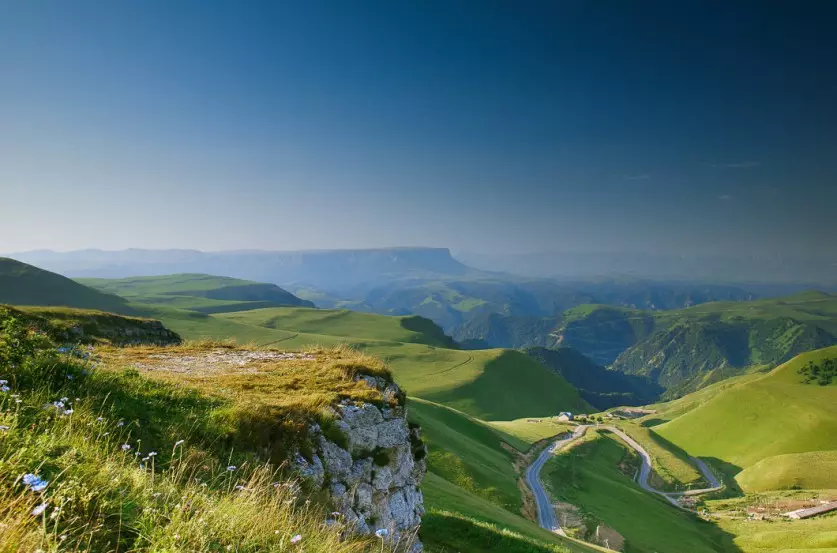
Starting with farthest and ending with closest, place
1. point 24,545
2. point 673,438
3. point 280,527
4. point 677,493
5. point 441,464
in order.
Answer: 1. point 673,438
2. point 677,493
3. point 441,464
4. point 280,527
5. point 24,545

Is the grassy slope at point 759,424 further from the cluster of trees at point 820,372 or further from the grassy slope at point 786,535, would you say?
the grassy slope at point 786,535

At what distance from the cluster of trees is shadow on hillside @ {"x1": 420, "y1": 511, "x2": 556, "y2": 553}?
24296 cm

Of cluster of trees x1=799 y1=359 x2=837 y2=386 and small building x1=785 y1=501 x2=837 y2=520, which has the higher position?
small building x1=785 y1=501 x2=837 y2=520

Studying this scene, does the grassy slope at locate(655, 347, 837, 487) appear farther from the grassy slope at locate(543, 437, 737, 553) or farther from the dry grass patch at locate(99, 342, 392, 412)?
the dry grass patch at locate(99, 342, 392, 412)

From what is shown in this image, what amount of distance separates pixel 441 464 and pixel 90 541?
2041 inches

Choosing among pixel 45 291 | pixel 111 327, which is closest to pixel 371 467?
pixel 111 327

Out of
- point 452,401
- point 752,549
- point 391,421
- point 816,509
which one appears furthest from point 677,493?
point 391,421

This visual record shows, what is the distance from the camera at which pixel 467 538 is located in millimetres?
18719

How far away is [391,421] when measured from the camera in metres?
14.6

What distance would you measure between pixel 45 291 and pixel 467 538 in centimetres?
22595

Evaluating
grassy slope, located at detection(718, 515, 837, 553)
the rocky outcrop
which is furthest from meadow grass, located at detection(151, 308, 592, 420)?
the rocky outcrop

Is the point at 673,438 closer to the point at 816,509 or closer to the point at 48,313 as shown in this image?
the point at 816,509

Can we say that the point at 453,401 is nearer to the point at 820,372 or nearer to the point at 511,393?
the point at 511,393

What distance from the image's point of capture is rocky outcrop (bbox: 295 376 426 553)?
1125 centimetres
